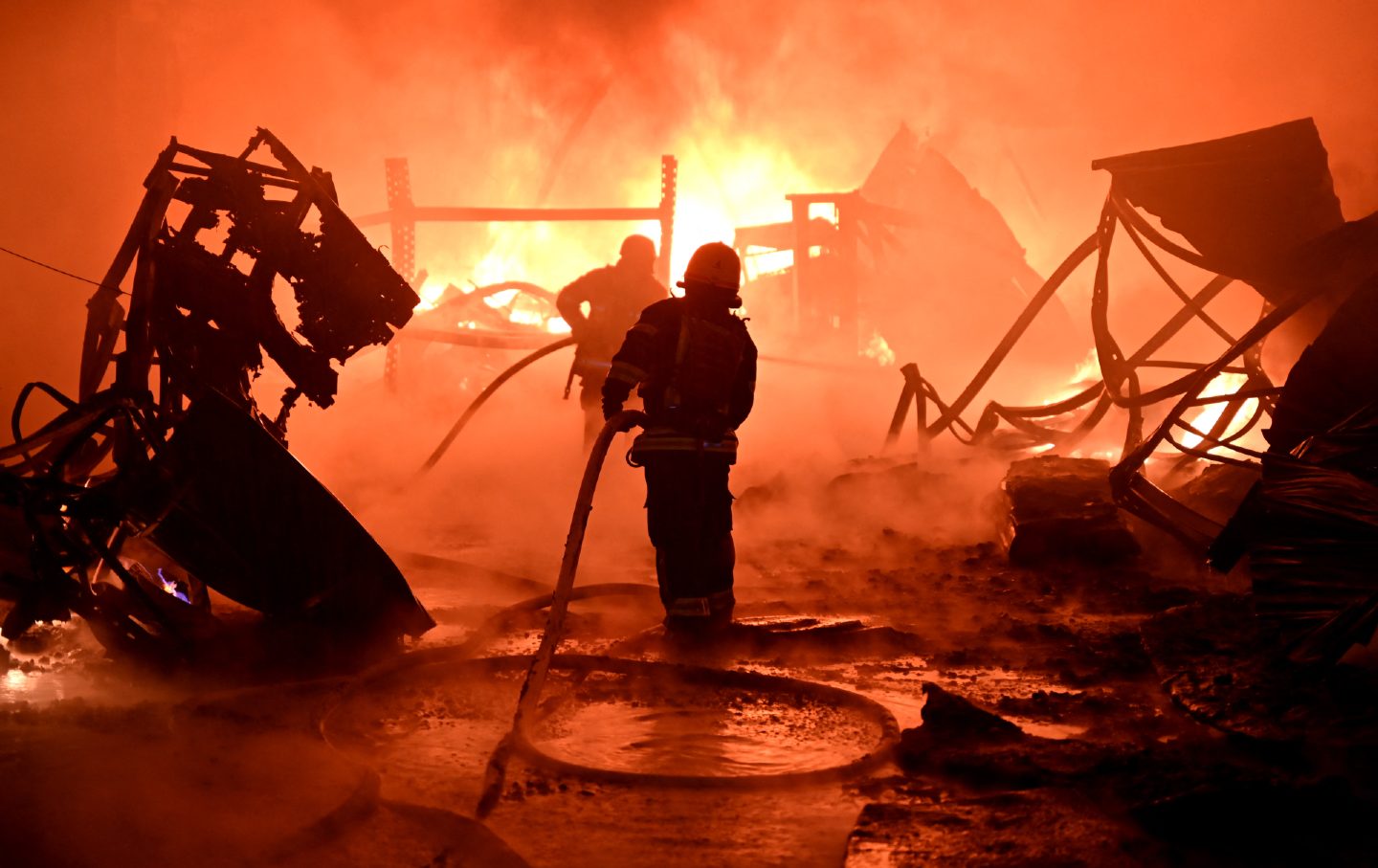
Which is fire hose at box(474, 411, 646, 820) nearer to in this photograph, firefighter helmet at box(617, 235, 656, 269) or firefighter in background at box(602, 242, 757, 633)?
firefighter in background at box(602, 242, 757, 633)

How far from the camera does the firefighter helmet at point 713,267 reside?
226 inches

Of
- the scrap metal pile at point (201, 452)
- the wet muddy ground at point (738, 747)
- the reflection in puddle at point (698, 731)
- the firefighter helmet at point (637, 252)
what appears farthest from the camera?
the firefighter helmet at point (637, 252)

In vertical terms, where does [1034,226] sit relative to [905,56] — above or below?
below

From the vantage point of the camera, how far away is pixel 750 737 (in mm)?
4305

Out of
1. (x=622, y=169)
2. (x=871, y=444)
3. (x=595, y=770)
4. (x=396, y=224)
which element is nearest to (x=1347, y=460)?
(x=595, y=770)

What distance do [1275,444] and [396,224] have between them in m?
11.7

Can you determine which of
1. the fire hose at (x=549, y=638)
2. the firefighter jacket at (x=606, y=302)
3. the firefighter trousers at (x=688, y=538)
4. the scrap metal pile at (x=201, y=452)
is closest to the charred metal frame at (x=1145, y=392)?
the firefighter trousers at (x=688, y=538)

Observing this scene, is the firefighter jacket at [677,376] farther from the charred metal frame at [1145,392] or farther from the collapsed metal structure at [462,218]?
the collapsed metal structure at [462,218]

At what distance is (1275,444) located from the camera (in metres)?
5.34

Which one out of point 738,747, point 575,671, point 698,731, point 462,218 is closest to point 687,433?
point 575,671

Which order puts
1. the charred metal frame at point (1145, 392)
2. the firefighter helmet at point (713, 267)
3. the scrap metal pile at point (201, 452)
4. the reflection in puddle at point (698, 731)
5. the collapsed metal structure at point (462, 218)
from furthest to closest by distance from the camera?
the collapsed metal structure at point (462, 218) < the charred metal frame at point (1145, 392) < the firefighter helmet at point (713, 267) < the scrap metal pile at point (201, 452) < the reflection in puddle at point (698, 731)

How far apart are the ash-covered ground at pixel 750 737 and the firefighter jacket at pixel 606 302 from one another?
123 inches

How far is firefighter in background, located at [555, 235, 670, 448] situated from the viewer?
382 inches

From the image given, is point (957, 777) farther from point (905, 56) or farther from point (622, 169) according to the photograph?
point (905, 56)
